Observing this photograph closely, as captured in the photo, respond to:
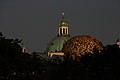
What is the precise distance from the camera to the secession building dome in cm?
14275

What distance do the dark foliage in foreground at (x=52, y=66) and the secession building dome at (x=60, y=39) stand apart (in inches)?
2984

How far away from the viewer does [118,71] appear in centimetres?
5928

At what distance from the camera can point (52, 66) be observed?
47188 mm

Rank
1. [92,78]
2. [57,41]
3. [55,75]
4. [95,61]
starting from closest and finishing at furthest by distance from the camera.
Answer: [55,75] → [92,78] → [95,61] → [57,41]

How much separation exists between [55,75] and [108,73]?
50.4 feet

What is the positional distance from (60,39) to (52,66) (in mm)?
99216

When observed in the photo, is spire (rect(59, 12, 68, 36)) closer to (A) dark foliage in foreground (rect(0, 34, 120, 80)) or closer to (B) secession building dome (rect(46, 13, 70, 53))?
(B) secession building dome (rect(46, 13, 70, 53))

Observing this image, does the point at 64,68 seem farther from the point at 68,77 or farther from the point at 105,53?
the point at 105,53

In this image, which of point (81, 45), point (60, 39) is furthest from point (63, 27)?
point (81, 45)

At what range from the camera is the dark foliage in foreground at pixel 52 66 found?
34231 millimetres

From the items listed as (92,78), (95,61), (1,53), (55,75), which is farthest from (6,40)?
(95,61)

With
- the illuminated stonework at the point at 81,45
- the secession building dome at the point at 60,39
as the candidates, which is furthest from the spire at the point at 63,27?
the illuminated stonework at the point at 81,45

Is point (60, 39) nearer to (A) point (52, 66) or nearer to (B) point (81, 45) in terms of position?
(B) point (81, 45)

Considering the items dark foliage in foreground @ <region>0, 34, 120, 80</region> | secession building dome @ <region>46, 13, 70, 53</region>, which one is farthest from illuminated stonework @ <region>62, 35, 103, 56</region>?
secession building dome @ <region>46, 13, 70, 53</region>
